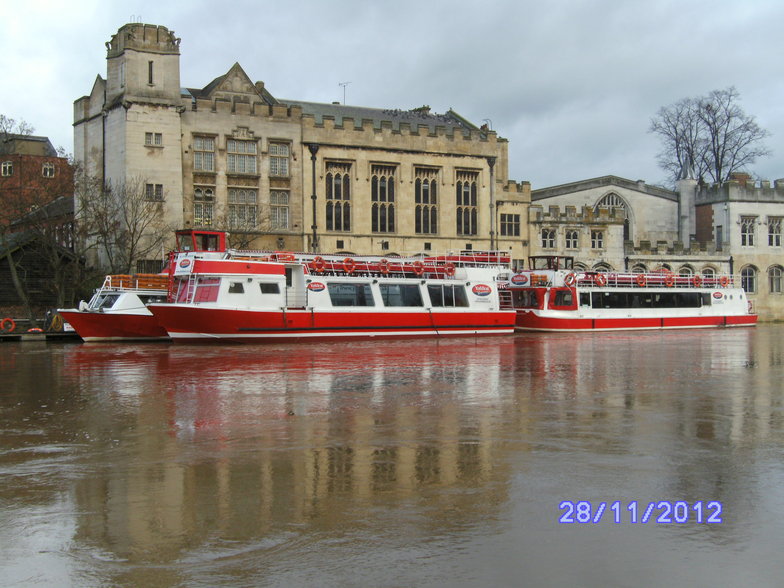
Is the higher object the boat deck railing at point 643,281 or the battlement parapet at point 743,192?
the battlement parapet at point 743,192

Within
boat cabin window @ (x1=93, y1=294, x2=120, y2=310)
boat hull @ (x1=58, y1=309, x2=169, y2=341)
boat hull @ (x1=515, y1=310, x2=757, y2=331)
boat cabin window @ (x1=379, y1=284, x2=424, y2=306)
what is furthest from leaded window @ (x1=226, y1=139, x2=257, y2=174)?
boat hull @ (x1=515, y1=310, x2=757, y2=331)

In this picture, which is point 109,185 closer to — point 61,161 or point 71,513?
point 61,161

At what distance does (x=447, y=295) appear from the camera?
127ft

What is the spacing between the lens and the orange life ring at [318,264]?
35.3 meters

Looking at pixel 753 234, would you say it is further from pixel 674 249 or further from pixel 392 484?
pixel 392 484

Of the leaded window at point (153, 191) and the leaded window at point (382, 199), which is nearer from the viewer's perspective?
the leaded window at point (153, 191)

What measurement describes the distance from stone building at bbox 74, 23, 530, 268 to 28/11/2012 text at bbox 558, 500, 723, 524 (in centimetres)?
3780

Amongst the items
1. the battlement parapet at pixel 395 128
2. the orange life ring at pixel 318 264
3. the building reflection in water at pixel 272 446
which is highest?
the battlement parapet at pixel 395 128

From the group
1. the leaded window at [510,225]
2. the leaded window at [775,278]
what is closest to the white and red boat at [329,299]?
the leaded window at [510,225]

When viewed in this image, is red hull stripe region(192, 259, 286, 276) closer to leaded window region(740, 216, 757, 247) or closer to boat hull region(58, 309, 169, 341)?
boat hull region(58, 309, 169, 341)

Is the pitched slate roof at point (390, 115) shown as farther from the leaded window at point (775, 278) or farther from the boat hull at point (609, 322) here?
the leaded window at point (775, 278)

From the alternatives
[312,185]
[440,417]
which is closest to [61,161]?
[312,185]

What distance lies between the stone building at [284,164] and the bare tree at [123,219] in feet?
2.10

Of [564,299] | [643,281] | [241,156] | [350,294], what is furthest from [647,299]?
[241,156]
